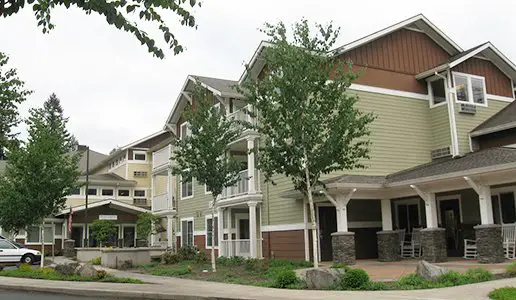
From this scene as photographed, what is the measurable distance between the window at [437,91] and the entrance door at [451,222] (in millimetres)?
4814

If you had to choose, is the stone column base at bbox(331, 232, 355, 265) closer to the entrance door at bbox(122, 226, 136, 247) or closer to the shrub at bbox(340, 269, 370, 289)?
the shrub at bbox(340, 269, 370, 289)

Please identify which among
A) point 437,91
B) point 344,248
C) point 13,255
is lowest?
point 13,255

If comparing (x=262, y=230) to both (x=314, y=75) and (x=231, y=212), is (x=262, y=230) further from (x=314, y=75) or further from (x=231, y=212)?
(x=314, y=75)

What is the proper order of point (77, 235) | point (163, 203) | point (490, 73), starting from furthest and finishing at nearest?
point (77, 235), point (163, 203), point (490, 73)

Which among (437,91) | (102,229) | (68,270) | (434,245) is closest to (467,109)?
(437,91)

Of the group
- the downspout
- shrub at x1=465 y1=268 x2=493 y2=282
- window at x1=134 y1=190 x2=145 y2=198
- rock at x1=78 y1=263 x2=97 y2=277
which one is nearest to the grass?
rock at x1=78 y1=263 x2=97 y2=277

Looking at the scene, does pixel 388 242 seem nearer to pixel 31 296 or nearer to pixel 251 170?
pixel 251 170

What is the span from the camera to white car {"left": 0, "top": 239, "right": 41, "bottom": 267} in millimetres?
26795

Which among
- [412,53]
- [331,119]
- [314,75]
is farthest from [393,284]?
[412,53]

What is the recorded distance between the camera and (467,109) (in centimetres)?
2275

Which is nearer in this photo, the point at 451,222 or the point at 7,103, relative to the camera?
the point at 7,103

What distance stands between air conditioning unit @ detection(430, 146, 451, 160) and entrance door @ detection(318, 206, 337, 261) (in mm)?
5347

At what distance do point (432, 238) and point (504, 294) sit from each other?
843cm

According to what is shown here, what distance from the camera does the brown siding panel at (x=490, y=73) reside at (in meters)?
23.5
